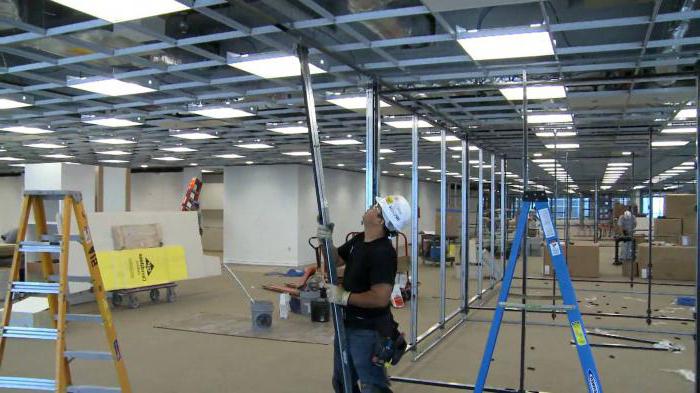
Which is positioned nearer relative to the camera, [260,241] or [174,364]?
[174,364]

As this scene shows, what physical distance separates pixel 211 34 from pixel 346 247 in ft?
6.42

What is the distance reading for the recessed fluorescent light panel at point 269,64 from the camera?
4531 mm

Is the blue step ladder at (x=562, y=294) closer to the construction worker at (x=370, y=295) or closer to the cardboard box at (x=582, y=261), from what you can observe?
the construction worker at (x=370, y=295)

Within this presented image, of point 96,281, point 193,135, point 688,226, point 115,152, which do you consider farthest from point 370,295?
point 115,152

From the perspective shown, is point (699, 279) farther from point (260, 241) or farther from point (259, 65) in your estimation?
point (260, 241)

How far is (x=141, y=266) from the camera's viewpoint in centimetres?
812

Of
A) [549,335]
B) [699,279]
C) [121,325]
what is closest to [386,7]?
[699,279]

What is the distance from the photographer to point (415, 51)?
470 centimetres

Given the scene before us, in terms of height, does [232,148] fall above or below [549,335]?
above

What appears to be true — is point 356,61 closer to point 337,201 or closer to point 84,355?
point 84,355

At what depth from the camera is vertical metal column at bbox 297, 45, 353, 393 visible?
2.63 metres

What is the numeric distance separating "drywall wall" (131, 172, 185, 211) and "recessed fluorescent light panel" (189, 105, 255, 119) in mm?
10444

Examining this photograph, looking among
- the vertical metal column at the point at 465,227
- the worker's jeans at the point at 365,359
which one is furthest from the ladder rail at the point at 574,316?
the vertical metal column at the point at 465,227

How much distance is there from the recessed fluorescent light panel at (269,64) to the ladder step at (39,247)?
2.15 meters
